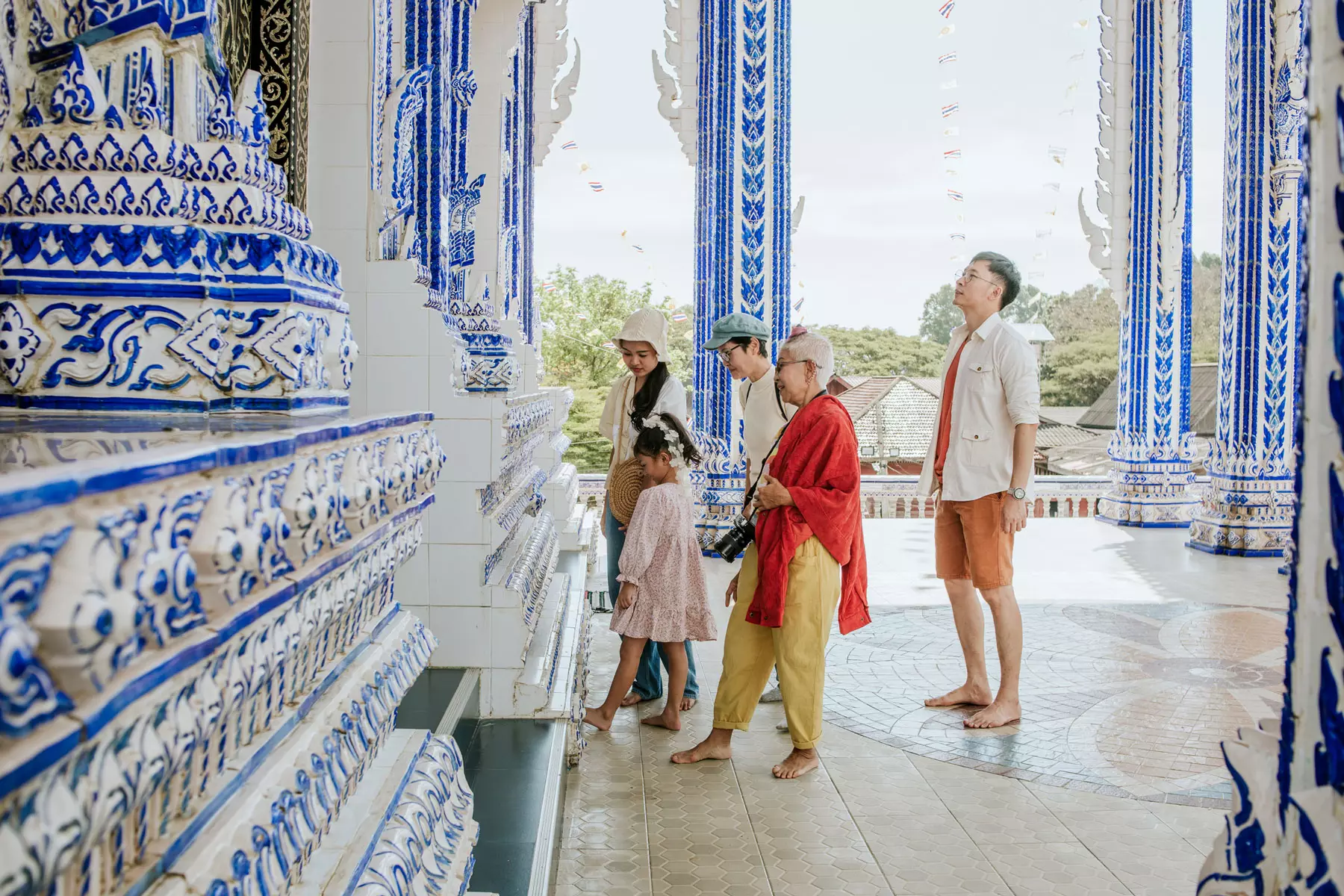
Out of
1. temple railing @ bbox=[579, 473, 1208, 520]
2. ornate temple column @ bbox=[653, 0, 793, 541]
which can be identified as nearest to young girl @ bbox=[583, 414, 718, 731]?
ornate temple column @ bbox=[653, 0, 793, 541]

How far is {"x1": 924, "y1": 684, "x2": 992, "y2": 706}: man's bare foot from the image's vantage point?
4551 mm

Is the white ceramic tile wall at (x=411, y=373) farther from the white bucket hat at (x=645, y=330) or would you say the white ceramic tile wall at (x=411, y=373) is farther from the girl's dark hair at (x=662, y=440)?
the white bucket hat at (x=645, y=330)

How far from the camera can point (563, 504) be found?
6.64 meters

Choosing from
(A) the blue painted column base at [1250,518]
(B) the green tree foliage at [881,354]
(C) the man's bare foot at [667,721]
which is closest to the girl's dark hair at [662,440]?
(C) the man's bare foot at [667,721]

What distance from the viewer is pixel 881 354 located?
32250 mm

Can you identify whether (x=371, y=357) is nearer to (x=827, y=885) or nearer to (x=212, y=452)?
(x=827, y=885)

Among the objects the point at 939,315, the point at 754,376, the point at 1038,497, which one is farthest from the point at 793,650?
the point at 939,315

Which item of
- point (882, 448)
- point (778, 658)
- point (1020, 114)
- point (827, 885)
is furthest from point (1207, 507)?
point (1020, 114)

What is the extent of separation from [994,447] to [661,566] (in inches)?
54.3

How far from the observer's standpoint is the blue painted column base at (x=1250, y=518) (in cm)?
883

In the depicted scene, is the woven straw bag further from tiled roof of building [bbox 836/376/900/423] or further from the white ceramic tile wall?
tiled roof of building [bbox 836/376/900/423]

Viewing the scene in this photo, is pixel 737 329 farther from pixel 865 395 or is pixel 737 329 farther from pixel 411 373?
pixel 865 395

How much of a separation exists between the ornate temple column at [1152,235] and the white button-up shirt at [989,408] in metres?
7.04

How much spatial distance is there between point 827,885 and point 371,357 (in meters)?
2.07
